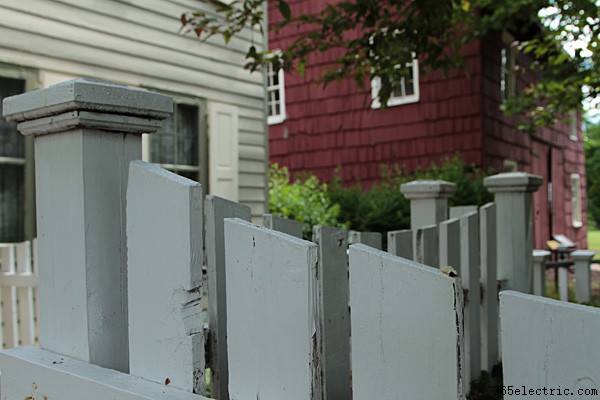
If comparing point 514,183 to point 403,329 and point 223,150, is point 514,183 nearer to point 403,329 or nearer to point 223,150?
point 403,329

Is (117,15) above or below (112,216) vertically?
above

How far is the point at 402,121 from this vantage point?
1134cm

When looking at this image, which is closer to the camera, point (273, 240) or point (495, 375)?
point (273, 240)

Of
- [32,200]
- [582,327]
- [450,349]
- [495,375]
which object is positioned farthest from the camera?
[32,200]

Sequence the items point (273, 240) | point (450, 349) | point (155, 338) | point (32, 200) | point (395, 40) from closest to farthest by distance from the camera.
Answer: point (450, 349) → point (273, 240) → point (155, 338) → point (395, 40) → point (32, 200)

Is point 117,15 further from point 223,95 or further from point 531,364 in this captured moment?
point 531,364

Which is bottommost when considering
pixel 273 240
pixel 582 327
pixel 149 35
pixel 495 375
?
pixel 495 375

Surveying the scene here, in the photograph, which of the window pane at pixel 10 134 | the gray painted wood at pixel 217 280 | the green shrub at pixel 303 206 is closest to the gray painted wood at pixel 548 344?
the gray painted wood at pixel 217 280

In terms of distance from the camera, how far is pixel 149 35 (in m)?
6.02

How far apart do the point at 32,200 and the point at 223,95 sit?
2650mm

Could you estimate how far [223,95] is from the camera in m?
6.77

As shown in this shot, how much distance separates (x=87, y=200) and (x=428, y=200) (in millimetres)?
2164

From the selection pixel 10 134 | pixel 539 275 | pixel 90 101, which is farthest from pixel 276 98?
pixel 90 101

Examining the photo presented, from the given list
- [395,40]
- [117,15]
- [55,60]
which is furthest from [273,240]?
[117,15]
